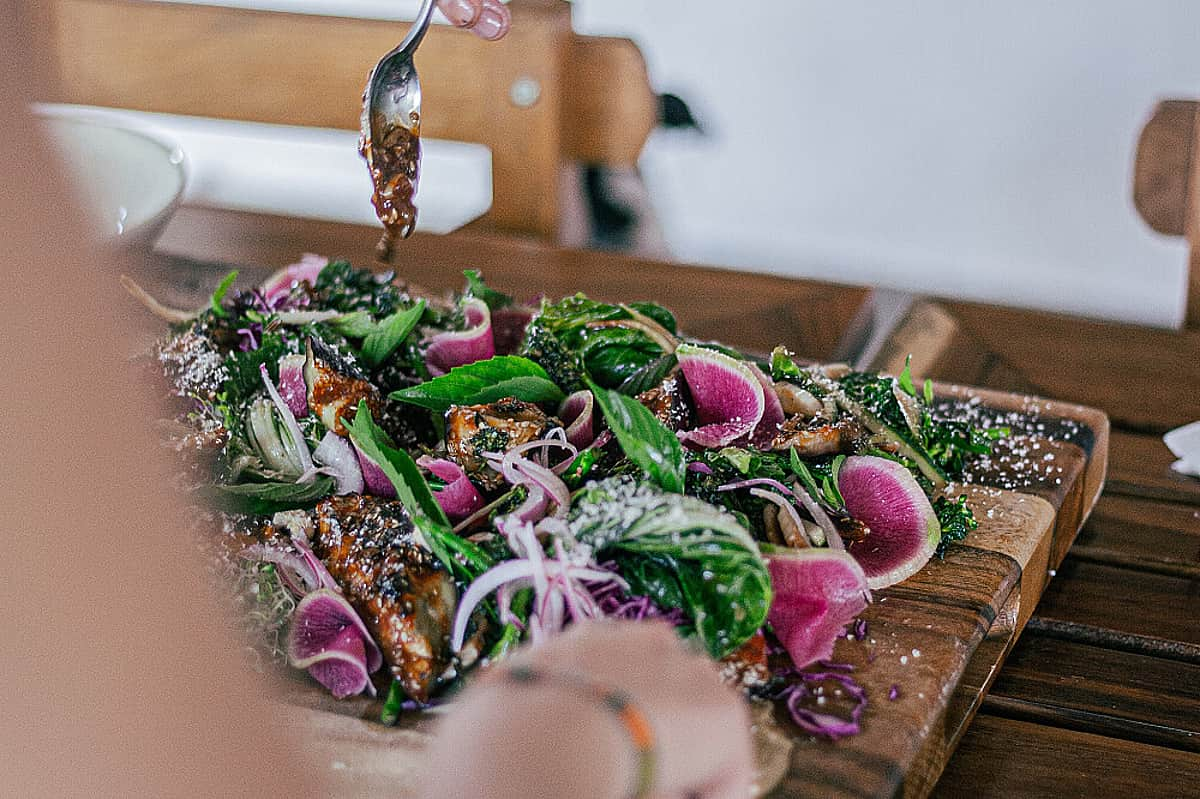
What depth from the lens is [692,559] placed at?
1.07 metres

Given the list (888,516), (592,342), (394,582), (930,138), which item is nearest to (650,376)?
(592,342)

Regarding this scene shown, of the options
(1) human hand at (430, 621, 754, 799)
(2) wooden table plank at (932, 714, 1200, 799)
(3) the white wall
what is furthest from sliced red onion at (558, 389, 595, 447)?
(3) the white wall

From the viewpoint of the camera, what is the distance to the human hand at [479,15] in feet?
4.25

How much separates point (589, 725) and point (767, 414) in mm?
815

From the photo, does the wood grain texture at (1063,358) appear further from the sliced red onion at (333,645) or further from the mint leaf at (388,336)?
the sliced red onion at (333,645)

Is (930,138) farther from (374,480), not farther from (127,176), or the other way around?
(374,480)

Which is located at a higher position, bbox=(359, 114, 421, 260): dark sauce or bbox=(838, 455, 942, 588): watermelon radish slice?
bbox=(359, 114, 421, 260): dark sauce

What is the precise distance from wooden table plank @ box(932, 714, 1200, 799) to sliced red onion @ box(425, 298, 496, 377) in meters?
0.68

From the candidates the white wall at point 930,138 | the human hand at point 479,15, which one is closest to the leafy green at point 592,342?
the human hand at point 479,15

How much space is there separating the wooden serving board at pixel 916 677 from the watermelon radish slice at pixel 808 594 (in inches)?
1.4

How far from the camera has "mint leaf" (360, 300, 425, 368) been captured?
1.45 metres

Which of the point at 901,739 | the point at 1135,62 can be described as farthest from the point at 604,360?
the point at 1135,62

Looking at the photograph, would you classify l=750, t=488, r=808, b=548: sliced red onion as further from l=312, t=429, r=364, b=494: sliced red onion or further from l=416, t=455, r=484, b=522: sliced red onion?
l=312, t=429, r=364, b=494: sliced red onion

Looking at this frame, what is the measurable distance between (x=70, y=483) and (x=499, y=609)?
0.66m
